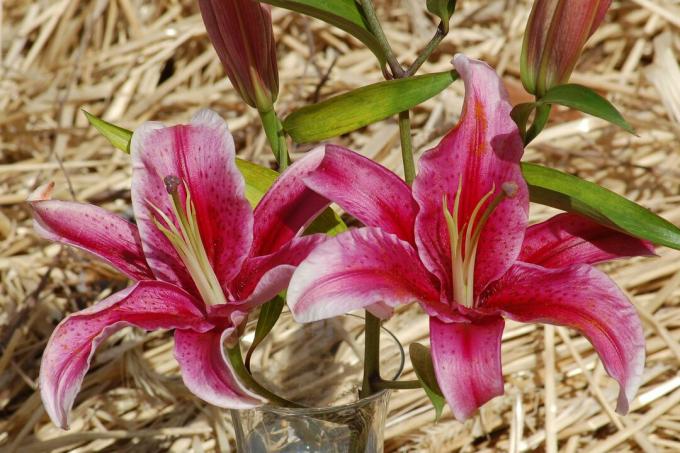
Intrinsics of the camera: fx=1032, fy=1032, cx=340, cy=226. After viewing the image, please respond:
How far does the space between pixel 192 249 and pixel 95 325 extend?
7 cm

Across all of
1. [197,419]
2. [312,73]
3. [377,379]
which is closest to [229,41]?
[377,379]

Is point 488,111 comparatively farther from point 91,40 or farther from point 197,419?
point 91,40

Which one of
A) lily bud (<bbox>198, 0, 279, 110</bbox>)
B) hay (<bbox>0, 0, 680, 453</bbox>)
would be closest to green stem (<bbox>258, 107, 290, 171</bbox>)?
lily bud (<bbox>198, 0, 279, 110</bbox>)

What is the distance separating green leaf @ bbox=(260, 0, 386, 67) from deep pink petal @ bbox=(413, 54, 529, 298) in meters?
0.07

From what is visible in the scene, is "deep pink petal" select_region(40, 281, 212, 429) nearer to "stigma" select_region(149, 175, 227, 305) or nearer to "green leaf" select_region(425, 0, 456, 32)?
"stigma" select_region(149, 175, 227, 305)

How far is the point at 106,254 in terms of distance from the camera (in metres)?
0.64

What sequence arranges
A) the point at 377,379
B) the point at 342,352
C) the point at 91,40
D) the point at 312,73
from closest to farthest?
1. the point at 377,379
2. the point at 342,352
3. the point at 312,73
4. the point at 91,40

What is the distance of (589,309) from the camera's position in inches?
22.6

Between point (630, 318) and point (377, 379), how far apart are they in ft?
0.65

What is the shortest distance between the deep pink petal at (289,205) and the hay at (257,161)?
43cm

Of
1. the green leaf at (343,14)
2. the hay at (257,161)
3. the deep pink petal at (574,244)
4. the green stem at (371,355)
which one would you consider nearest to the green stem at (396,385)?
the green stem at (371,355)

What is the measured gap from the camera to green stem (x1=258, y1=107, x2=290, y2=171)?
675 millimetres

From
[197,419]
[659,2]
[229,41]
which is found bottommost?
[197,419]

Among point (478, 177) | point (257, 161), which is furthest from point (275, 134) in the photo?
point (257, 161)
